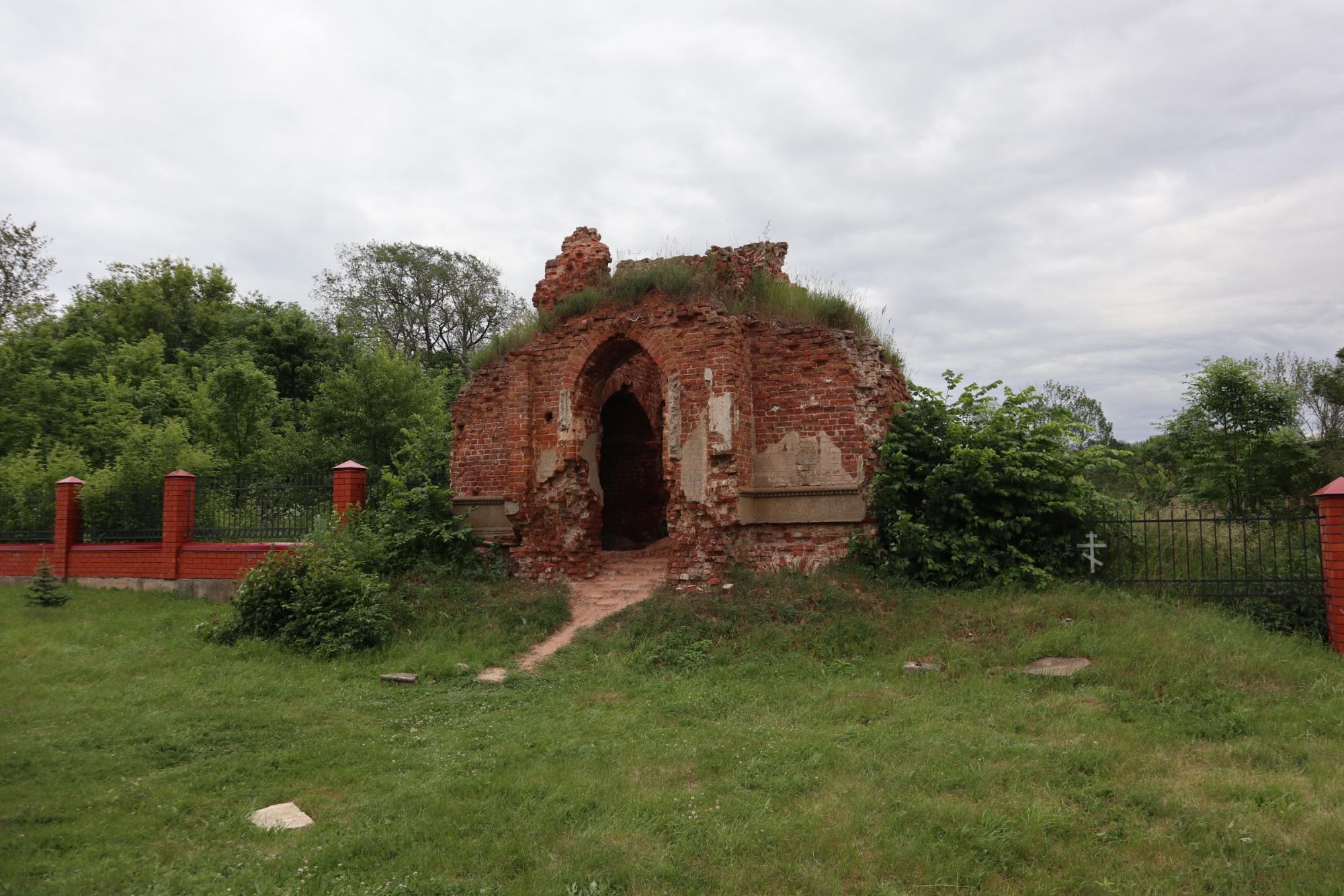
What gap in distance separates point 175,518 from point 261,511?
1353 mm

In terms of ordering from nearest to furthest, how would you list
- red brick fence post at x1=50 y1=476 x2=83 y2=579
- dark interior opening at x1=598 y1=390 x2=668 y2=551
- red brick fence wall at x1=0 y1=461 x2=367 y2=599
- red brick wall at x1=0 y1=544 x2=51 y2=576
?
red brick fence wall at x1=0 y1=461 x2=367 y2=599
red brick fence post at x1=50 y1=476 x2=83 y2=579
red brick wall at x1=0 y1=544 x2=51 y2=576
dark interior opening at x1=598 y1=390 x2=668 y2=551

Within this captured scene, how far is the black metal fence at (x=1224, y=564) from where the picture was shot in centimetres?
837

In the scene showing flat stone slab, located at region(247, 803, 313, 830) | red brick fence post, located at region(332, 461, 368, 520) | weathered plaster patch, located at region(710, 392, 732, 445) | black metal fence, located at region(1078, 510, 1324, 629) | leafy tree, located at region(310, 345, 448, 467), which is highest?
leafy tree, located at region(310, 345, 448, 467)

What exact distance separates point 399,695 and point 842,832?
4.58 m

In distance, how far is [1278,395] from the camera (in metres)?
14.1

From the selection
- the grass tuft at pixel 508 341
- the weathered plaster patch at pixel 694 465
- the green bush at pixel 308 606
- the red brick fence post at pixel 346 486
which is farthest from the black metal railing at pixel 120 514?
the weathered plaster patch at pixel 694 465

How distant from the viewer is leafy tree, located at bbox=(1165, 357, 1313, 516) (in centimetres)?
1420

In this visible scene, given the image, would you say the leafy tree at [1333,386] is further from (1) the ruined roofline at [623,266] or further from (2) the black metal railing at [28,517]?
(2) the black metal railing at [28,517]

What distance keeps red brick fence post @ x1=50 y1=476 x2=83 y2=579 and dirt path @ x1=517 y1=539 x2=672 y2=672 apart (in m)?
9.18

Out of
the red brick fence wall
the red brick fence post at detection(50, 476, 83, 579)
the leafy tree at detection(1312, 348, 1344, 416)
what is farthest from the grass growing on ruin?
the leafy tree at detection(1312, 348, 1344, 416)

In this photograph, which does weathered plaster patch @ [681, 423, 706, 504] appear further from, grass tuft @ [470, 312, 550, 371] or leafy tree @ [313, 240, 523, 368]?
leafy tree @ [313, 240, 523, 368]

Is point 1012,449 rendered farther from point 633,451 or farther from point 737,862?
point 633,451

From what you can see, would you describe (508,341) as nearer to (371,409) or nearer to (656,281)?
(656,281)

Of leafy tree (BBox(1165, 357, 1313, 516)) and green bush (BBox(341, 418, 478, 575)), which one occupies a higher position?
leafy tree (BBox(1165, 357, 1313, 516))
